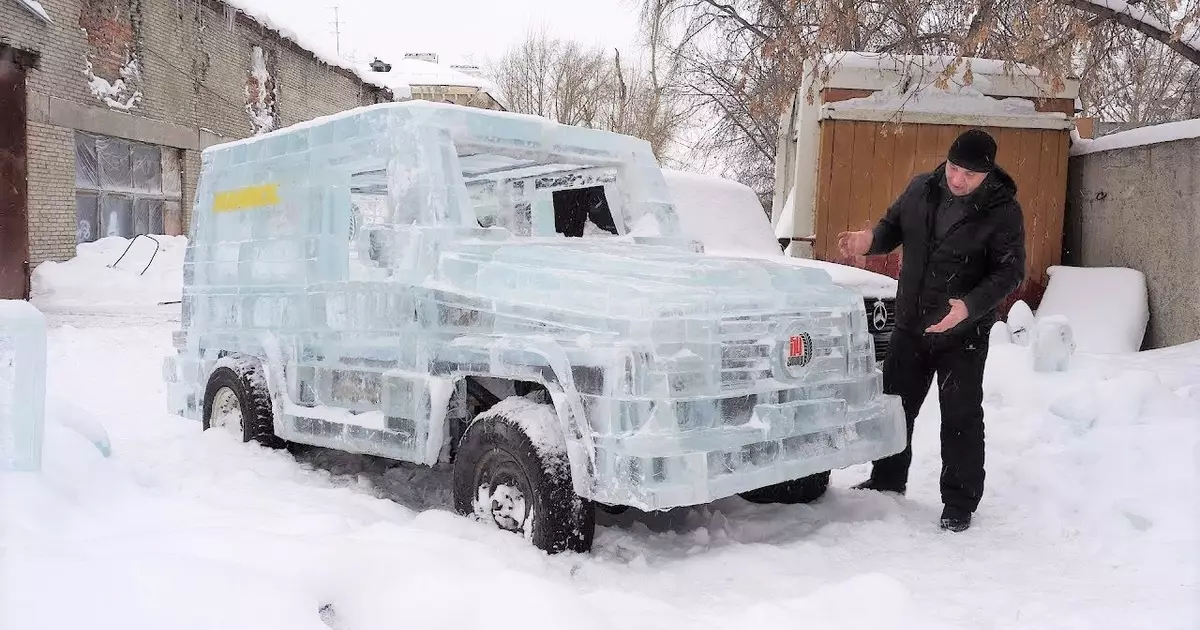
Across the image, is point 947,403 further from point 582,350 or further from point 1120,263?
point 1120,263

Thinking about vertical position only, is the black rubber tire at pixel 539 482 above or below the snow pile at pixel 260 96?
below

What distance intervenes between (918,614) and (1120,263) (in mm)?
7015

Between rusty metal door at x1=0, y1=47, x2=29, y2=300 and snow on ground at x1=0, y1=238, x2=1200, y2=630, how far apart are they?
8.94 meters

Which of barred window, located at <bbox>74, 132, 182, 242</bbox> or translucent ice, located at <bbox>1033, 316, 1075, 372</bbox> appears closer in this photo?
translucent ice, located at <bbox>1033, 316, 1075, 372</bbox>

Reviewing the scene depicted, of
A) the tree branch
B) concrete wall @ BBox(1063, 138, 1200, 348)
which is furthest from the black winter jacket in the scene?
the tree branch

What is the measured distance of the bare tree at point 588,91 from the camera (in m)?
31.4

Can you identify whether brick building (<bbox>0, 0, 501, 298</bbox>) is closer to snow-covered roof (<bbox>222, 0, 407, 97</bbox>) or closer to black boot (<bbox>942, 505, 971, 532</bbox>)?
snow-covered roof (<bbox>222, 0, 407, 97</bbox>)

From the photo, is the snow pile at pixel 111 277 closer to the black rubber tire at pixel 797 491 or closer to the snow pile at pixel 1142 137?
the black rubber tire at pixel 797 491

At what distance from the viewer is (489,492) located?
3699 millimetres

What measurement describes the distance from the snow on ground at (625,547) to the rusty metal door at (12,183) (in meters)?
8.94

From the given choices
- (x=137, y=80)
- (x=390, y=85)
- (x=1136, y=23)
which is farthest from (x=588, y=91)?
(x=1136, y=23)

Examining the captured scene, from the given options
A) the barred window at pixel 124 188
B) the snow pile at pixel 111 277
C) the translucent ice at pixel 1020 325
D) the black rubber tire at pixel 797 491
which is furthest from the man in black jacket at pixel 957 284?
the barred window at pixel 124 188

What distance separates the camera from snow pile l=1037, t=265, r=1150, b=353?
790cm

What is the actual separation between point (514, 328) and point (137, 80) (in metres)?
15.3
